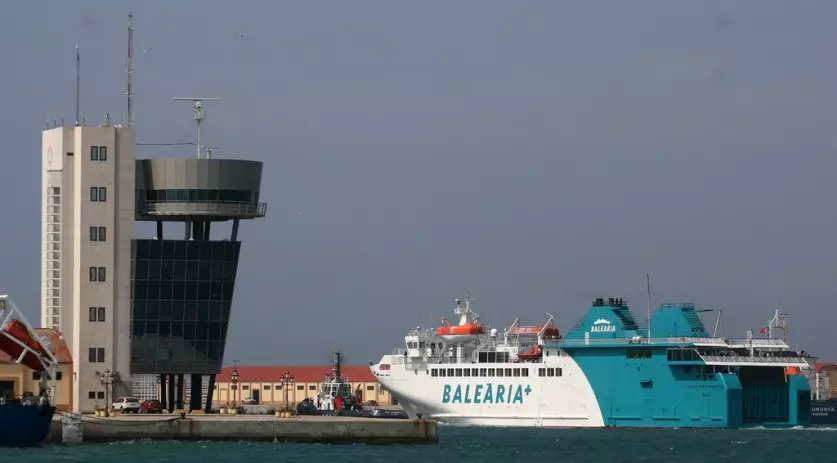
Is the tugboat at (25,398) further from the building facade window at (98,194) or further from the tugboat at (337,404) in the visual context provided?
the tugboat at (337,404)

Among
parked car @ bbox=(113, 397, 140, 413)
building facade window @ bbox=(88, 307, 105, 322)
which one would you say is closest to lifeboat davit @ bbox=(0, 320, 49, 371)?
parked car @ bbox=(113, 397, 140, 413)

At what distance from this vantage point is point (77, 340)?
112188 millimetres

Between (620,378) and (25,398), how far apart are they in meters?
51.8

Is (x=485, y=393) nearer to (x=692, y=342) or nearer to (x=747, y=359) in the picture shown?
(x=692, y=342)

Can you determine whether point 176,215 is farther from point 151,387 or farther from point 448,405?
point 448,405

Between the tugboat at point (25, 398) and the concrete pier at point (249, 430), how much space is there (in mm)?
3143

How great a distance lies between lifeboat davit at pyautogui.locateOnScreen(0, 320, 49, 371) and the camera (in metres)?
92.1

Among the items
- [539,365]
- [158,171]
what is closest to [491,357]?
[539,365]

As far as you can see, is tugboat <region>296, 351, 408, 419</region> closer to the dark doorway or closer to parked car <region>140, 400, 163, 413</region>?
parked car <region>140, 400, 163, 413</region>

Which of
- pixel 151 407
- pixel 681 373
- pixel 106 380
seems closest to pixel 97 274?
pixel 106 380

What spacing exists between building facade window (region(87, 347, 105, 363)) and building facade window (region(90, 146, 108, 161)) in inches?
469

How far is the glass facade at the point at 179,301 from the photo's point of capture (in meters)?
114

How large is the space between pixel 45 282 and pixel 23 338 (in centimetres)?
2117

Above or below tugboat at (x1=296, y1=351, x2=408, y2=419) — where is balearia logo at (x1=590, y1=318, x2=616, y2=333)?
above
